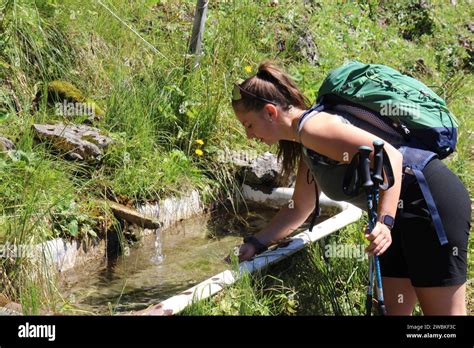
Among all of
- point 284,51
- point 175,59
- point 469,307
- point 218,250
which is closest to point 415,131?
point 469,307

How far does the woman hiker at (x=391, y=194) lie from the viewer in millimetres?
3283

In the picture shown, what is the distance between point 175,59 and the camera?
7.04 meters

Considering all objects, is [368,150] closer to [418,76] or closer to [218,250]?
[218,250]

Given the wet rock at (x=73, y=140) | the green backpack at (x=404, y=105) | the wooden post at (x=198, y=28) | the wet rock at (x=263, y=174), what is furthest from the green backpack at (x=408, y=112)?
the wooden post at (x=198, y=28)

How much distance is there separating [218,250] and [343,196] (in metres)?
2.49

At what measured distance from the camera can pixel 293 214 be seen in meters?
4.27

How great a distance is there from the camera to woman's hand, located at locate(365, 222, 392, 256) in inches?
127

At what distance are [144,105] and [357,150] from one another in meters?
3.54

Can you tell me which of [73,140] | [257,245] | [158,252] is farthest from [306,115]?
[73,140]

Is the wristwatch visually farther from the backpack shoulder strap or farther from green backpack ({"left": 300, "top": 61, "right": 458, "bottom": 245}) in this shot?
the backpack shoulder strap

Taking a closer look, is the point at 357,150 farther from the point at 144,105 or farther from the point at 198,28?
the point at 198,28

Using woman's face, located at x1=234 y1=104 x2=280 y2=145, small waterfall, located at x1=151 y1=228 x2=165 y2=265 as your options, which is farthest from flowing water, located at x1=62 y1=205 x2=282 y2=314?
woman's face, located at x1=234 y1=104 x2=280 y2=145

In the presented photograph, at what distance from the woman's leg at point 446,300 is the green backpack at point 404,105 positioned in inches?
23.6

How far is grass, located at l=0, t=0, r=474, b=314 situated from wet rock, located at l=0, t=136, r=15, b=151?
0.08 metres
